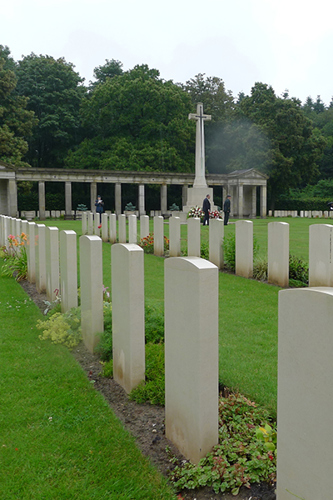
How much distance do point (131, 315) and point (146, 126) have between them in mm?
42100

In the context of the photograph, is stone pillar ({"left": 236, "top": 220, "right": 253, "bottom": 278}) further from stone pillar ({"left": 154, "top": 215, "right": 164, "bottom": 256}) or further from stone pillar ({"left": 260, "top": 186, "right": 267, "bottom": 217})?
stone pillar ({"left": 260, "top": 186, "right": 267, "bottom": 217})

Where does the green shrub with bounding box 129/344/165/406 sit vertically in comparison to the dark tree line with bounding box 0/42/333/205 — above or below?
below

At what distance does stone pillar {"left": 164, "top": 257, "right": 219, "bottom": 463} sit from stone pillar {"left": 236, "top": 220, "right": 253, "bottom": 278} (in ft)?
21.6

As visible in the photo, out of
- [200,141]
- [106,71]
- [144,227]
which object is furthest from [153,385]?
[106,71]

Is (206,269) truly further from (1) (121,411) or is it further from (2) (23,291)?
(2) (23,291)

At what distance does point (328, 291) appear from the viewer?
186 cm

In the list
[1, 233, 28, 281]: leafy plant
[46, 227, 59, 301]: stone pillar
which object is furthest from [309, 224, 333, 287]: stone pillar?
[1, 233, 28, 281]: leafy plant

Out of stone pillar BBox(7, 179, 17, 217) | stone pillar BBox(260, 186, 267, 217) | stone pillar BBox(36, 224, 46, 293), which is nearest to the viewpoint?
stone pillar BBox(36, 224, 46, 293)

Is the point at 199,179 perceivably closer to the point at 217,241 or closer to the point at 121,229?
the point at 121,229

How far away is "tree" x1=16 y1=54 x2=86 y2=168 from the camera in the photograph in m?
45.0

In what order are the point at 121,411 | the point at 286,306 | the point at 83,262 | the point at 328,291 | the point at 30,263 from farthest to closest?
the point at 30,263 → the point at 83,262 → the point at 121,411 → the point at 286,306 → the point at 328,291

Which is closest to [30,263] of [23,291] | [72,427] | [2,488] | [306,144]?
[23,291]

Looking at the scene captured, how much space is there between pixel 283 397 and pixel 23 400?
243 centimetres

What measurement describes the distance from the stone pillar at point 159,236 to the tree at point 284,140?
103 feet
